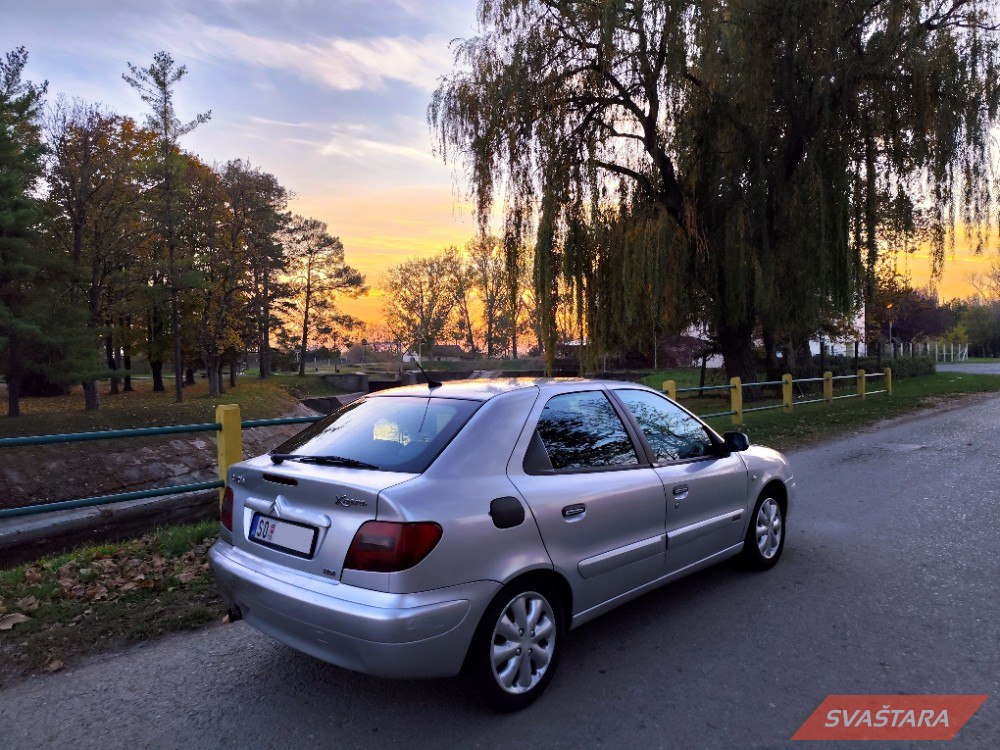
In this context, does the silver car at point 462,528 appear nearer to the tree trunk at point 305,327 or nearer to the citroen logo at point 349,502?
the citroen logo at point 349,502

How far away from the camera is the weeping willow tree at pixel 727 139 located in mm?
13641

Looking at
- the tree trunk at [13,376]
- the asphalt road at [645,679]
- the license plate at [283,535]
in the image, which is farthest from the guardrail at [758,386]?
the tree trunk at [13,376]

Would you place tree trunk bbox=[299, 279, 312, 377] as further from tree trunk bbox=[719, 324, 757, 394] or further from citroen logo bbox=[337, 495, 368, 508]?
citroen logo bbox=[337, 495, 368, 508]

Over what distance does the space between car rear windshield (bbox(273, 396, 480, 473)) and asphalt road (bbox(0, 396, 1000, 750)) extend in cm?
116

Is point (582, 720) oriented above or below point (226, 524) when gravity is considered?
below

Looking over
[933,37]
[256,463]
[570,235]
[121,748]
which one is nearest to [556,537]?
[256,463]

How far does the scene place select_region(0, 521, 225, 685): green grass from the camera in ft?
12.6

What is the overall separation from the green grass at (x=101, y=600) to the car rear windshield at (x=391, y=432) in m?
1.55

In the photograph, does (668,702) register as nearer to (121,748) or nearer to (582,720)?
(582,720)

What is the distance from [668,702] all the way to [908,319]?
52028mm

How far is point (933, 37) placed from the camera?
1386cm

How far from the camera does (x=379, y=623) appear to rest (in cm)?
269

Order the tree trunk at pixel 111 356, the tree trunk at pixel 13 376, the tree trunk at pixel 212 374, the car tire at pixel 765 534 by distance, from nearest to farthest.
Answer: the car tire at pixel 765 534, the tree trunk at pixel 13 376, the tree trunk at pixel 212 374, the tree trunk at pixel 111 356

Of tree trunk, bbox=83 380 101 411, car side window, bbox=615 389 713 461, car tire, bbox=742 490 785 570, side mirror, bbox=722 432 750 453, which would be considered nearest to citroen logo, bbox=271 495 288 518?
car side window, bbox=615 389 713 461
